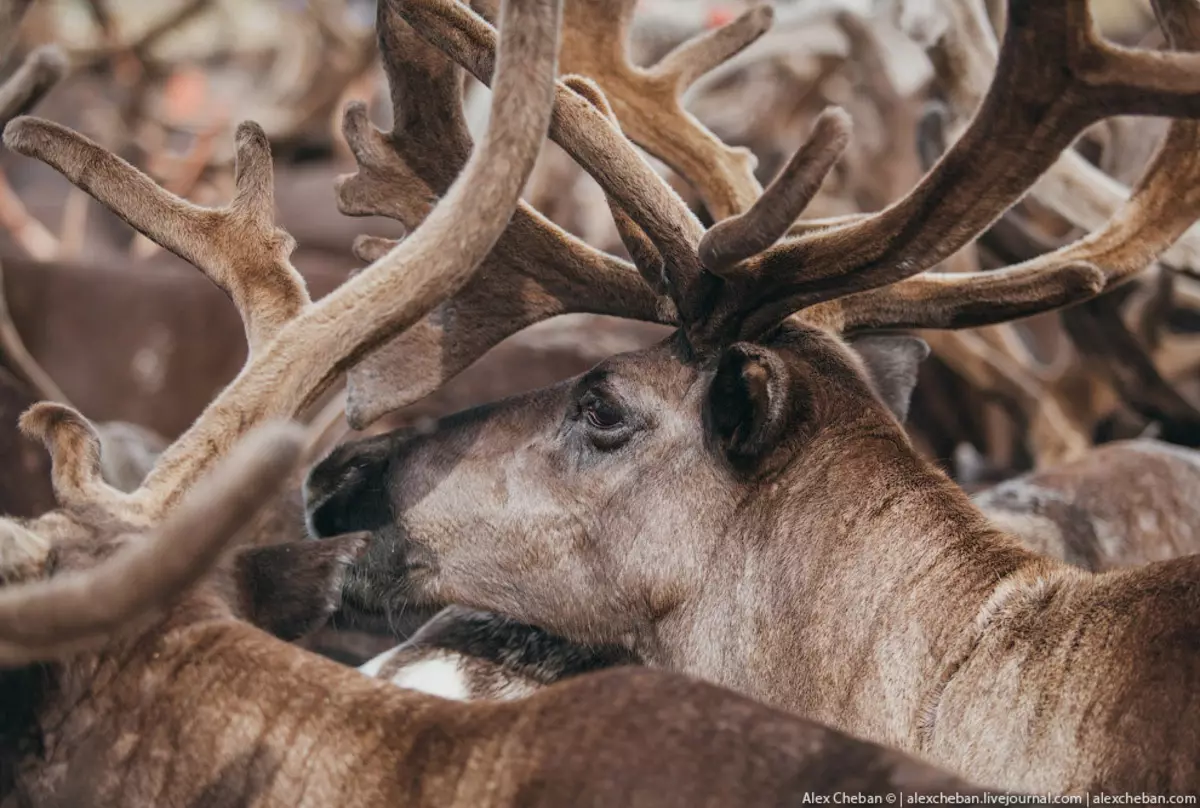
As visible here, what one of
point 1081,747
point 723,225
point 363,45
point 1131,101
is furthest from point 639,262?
point 363,45

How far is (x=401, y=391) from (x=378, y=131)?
1.73 feet

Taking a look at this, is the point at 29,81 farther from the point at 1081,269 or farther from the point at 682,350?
the point at 1081,269

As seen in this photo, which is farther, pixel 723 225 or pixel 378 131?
pixel 378 131

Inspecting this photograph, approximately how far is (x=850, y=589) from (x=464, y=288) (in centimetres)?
82

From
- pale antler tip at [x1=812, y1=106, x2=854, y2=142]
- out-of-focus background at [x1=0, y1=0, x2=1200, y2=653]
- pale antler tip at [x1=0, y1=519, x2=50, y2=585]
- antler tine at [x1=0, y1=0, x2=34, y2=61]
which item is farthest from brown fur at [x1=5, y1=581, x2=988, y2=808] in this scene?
antler tine at [x1=0, y1=0, x2=34, y2=61]

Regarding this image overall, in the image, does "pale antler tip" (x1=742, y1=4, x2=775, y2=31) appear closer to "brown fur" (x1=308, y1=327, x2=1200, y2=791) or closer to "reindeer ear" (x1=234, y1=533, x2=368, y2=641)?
"brown fur" (x1=308, y1=327, x2=1200, y2=791)

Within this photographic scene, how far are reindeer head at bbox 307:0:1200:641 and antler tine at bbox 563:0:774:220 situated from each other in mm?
569

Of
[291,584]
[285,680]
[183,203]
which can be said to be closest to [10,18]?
[183,203]

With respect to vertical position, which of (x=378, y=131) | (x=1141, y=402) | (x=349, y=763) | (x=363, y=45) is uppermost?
(x=363, y=45)

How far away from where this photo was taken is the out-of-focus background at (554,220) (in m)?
4.08

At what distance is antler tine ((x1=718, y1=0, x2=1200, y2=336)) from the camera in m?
1.69

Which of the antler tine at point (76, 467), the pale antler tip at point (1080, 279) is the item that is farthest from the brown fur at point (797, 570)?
the antler tine at point (76, 467)

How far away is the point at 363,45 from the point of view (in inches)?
363

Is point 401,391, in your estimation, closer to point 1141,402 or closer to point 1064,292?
point 1064,292
